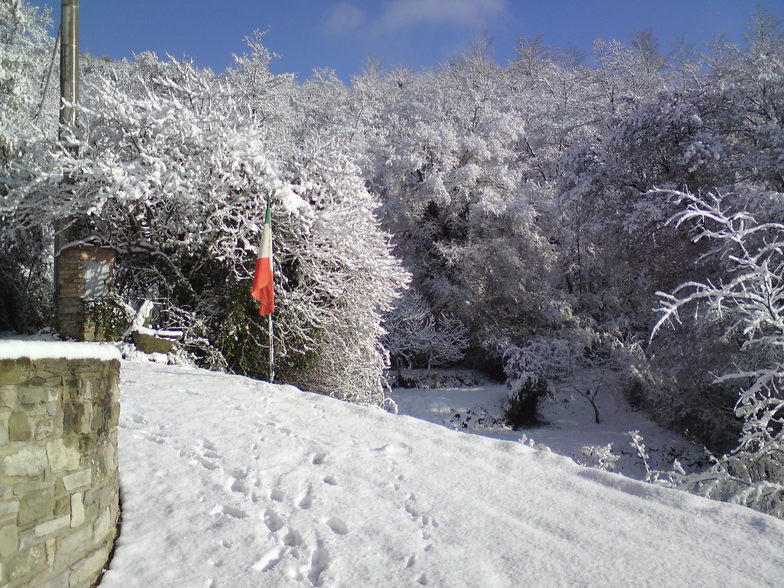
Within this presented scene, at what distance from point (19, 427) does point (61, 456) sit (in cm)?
31

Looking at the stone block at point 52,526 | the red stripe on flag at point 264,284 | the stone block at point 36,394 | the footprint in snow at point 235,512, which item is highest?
Result: the red stripe on flag at point 264,284

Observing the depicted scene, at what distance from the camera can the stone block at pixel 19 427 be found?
2418 millimetres

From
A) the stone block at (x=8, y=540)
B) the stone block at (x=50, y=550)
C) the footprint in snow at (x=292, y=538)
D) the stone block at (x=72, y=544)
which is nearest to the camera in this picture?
the stone block at (x=8, y=540)

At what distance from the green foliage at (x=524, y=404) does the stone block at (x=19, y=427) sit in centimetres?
1324

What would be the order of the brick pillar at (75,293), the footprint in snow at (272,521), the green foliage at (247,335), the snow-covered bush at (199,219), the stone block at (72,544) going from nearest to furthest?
1. the stone block at (72,544)
2. the footprint in snow at (272,521)
3. the brick pillar at (75,293)
4. the snow-covered bush at (199,219)
5. the green foliage at (247,335)

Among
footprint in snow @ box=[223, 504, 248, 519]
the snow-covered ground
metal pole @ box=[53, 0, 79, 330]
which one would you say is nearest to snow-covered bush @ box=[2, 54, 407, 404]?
metal pole @ box=[53, 0, 79, 330]

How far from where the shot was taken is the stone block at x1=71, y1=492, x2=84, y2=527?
279 centimetres

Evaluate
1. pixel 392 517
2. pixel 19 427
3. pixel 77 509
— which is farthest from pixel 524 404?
pixel 19 427

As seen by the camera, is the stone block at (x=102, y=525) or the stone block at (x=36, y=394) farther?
the stone block at (x=102, y=525)

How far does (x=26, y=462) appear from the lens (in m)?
2.49

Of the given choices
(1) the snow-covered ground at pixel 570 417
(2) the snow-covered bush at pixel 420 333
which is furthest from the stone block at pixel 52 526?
(2) the snow-covered bush at pixel 420 333

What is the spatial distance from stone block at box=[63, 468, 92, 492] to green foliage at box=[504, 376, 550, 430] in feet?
41.9

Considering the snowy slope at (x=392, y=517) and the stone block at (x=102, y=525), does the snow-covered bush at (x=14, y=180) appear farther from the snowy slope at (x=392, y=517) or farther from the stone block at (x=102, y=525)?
the stone block at (x=102, y=525)

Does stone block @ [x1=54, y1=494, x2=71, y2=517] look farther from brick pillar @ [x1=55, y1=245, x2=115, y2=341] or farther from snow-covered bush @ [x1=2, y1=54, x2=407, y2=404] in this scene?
brick pillar @ [x1=55, y1=245, x2=115, y2=341]
